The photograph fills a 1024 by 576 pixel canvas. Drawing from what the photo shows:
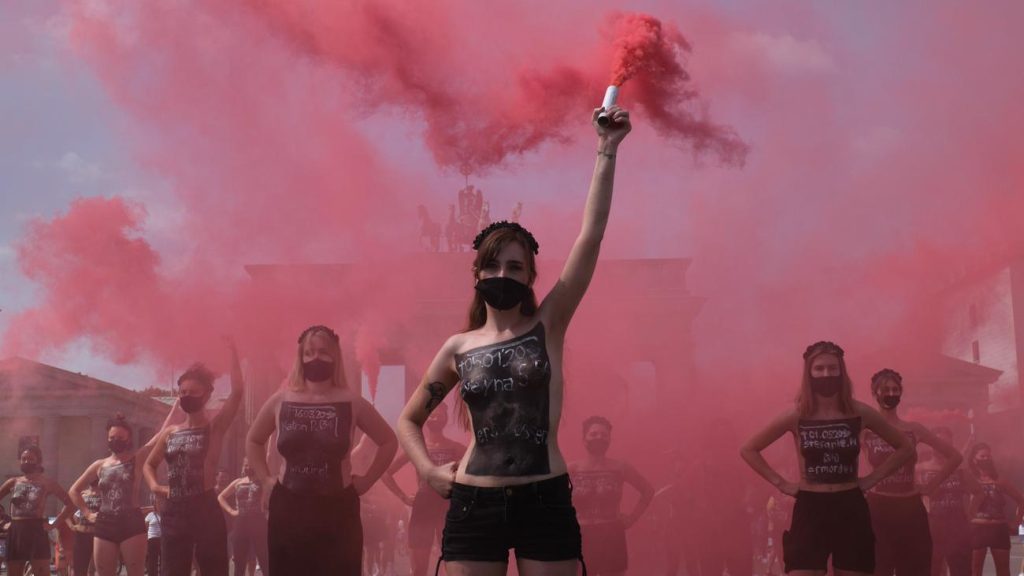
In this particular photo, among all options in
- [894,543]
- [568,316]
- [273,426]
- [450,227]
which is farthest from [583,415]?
[568,316]

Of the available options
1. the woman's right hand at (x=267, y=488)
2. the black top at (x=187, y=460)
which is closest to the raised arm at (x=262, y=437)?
the woman's right hand at (x=267, y=488)

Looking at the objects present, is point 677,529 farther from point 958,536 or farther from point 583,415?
point 583,415

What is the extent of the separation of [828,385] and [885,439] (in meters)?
0.62

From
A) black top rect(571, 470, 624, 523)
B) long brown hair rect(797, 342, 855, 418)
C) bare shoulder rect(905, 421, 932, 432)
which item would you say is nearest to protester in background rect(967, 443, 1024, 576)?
bare shoulder rect(905, 421, 932, 432)

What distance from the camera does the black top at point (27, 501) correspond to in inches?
608

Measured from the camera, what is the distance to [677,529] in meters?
15.1

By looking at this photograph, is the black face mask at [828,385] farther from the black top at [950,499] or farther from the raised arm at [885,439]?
the black top at [950,499]

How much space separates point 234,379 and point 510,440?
235 inches

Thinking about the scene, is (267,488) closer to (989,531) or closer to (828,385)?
(828,385)

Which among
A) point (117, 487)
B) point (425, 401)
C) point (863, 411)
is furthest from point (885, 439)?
point (117, 487)

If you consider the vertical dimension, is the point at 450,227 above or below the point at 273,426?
above

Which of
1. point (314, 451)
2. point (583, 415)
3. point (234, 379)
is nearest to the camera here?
point (314, 451)

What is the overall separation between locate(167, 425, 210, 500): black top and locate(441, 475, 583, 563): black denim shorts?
607 cm

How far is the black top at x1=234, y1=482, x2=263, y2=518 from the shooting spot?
57.9 ft
